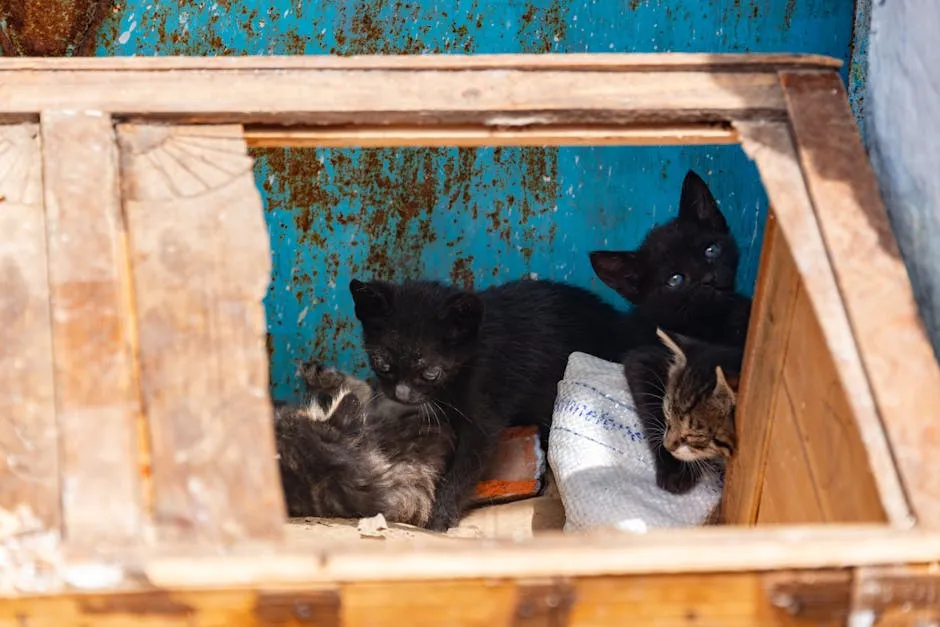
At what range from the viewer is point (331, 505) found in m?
3.14

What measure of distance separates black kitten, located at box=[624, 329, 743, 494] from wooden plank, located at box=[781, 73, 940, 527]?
75cm

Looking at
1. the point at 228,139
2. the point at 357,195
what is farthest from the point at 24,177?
the point at 357,195

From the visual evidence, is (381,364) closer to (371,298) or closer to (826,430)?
(371,298)

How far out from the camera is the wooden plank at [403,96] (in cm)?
228

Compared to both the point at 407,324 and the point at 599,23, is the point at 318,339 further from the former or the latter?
the point at 599,23

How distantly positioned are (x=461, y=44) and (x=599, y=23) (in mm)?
440

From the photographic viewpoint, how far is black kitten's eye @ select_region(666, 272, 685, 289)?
3.47m

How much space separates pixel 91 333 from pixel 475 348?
5.43 ft

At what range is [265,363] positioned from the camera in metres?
1.94

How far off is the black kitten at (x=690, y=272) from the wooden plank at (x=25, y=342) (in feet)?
5.90

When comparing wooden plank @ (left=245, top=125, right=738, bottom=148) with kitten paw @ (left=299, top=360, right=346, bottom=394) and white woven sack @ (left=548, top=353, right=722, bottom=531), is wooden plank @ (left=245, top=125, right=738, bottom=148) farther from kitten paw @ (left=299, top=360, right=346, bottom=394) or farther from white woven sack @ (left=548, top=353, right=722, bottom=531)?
kitten paw @ (left=299, top=360, right=346, bottom=394)

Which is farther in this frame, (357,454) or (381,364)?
(381,364)

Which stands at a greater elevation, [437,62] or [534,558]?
[437,62]

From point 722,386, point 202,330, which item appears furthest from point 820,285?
point 202,330
